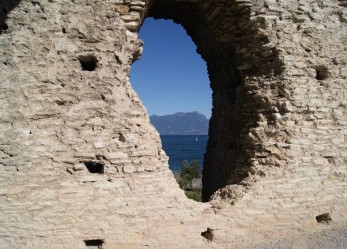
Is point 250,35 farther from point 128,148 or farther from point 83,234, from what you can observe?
point 83,234

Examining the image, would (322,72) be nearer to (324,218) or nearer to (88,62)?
(324,218)

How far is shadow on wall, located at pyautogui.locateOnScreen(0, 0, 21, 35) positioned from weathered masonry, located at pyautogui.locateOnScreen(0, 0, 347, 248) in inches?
0.7

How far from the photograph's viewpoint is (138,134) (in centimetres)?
496

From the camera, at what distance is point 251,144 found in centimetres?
591

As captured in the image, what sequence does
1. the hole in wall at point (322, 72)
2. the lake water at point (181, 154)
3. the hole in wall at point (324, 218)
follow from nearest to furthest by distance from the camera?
the hole in wall at point (324, 218) < the hole in wall at point (322, 72) < the lake water at point (181, 154)

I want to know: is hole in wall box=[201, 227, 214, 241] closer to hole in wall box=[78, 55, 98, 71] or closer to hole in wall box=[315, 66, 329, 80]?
hole in wall box=[78, 55, 98, 71]

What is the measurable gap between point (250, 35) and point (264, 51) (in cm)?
39

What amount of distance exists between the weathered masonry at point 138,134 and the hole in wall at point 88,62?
0.07 ft

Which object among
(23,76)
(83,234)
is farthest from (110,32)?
(83,234)

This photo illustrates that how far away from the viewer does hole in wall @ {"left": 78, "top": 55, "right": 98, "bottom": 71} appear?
490 centimetres

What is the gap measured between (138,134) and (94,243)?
5.53 feet

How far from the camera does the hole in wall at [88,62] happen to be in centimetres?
490

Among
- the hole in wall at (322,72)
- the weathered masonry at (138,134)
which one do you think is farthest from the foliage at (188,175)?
the hole in wall at (322,72)

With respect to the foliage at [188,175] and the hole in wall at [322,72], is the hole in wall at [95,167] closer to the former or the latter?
the hole in wall at [322,72]
